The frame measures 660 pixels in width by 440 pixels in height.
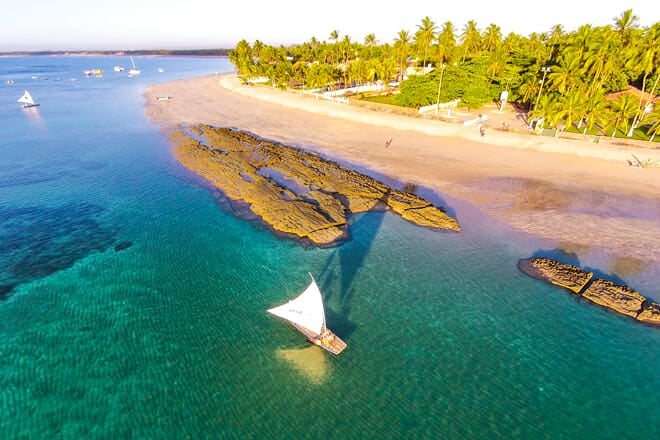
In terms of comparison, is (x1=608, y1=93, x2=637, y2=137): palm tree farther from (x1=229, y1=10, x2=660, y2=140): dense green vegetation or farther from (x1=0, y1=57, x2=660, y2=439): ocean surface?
(x1=0, y1=57, x2=660, y2=439): ocean surface

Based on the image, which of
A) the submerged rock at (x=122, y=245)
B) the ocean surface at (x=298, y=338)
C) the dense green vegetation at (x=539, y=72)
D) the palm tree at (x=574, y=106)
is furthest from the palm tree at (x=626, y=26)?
the submerged rock at (x=122, y=245)

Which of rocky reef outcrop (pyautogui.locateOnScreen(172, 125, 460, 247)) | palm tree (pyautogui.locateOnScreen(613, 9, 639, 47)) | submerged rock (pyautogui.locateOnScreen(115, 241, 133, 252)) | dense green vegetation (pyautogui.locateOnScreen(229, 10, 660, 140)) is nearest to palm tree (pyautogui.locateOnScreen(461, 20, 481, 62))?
dense green vegetation (pyautogui.locateOnScreen(229, 10, 660, 140))

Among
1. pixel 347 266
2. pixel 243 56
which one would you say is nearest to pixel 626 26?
pixel 347 266

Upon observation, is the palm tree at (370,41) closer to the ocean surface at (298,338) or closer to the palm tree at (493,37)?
the palm tree at (493,37)

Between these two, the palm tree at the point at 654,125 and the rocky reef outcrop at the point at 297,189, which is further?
the palm tree at the point at 654,125

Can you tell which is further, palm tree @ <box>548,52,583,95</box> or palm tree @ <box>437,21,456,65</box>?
→ palm tree @ <box>437,21,456,65</box>

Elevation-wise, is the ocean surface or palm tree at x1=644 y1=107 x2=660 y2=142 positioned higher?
palm tree at x1=644 y1=107 x2=660 y2=142
